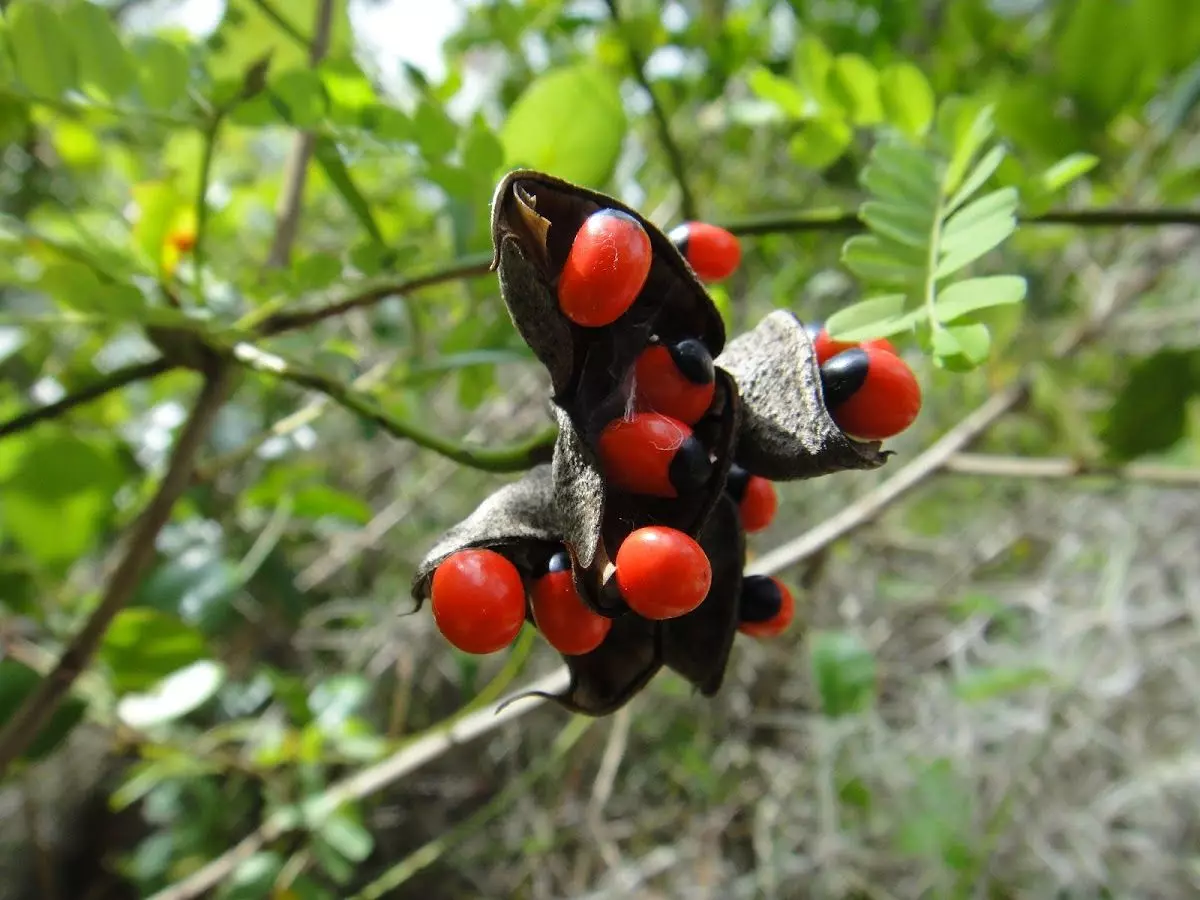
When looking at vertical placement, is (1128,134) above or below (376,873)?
above

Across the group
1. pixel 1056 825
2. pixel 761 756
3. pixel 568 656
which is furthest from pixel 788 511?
pixel 568 656

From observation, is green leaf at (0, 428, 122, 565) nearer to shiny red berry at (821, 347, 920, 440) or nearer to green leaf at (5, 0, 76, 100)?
green leaf at (5, 0, 76, 100)

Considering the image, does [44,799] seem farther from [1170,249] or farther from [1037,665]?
[1170,249]

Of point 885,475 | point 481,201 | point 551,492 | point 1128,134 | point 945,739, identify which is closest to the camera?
point 551,492

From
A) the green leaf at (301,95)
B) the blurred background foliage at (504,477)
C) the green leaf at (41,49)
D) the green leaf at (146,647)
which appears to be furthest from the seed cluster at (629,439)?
the green leaf at (146,647)

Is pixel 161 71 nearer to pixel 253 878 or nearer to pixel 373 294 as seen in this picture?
pixel 373 294

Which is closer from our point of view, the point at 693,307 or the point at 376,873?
the point at 693,307

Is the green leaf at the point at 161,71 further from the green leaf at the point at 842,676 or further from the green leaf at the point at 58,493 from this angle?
the green leaf at the point at 842,676

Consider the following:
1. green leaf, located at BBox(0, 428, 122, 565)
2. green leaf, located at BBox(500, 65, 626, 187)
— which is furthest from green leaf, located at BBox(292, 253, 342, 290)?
green leaf, located at BBox(0, 428, 122, 565)
